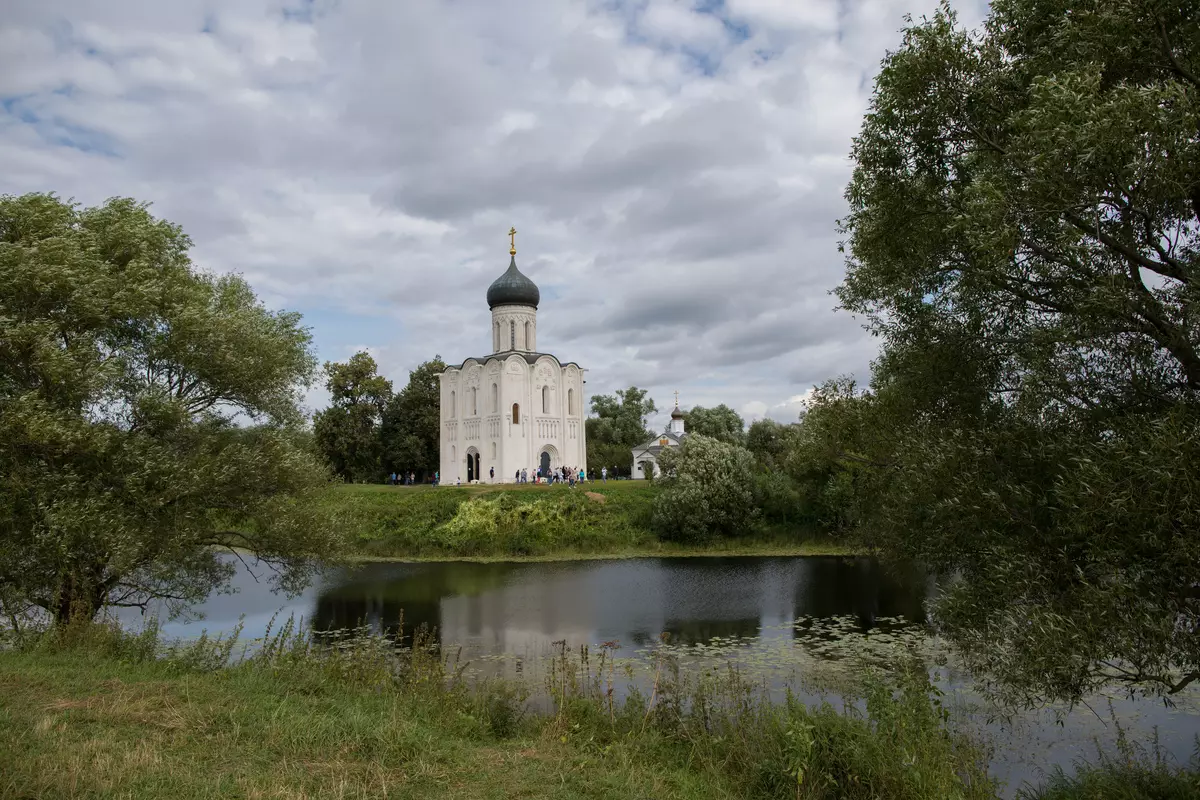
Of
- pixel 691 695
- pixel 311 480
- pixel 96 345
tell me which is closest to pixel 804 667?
pixel 691 695

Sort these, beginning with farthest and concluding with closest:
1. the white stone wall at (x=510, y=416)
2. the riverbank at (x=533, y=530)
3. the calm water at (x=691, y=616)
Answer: the white stone wall at (x=510, y=416) < the riverbank at (x=533, y=530) < the calm water at (x=691, y=616)

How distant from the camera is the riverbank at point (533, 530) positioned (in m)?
30.3

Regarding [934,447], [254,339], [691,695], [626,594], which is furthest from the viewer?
[626,594]

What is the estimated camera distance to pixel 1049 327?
784 centimetres

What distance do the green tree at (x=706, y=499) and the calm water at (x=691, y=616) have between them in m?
2.95

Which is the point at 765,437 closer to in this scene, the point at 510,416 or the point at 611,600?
the point at 510,416

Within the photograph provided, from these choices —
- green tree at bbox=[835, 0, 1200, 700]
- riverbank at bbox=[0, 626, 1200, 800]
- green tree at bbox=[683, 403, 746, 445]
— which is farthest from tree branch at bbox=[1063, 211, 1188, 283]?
green tree at bbox=[683, 403, 746, 445]

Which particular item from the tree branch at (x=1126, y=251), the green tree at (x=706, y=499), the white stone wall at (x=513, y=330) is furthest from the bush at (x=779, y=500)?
the tree branch at (x=1126, y=251)

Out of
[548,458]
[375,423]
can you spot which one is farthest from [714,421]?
[375,423]

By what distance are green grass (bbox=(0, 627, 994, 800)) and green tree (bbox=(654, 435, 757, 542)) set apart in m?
21.7

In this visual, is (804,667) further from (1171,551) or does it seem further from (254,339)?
(254,339)

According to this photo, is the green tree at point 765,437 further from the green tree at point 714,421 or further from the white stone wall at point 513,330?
the white stone wall at point 513,330

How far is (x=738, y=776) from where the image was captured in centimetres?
706

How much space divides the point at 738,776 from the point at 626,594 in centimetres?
1400
